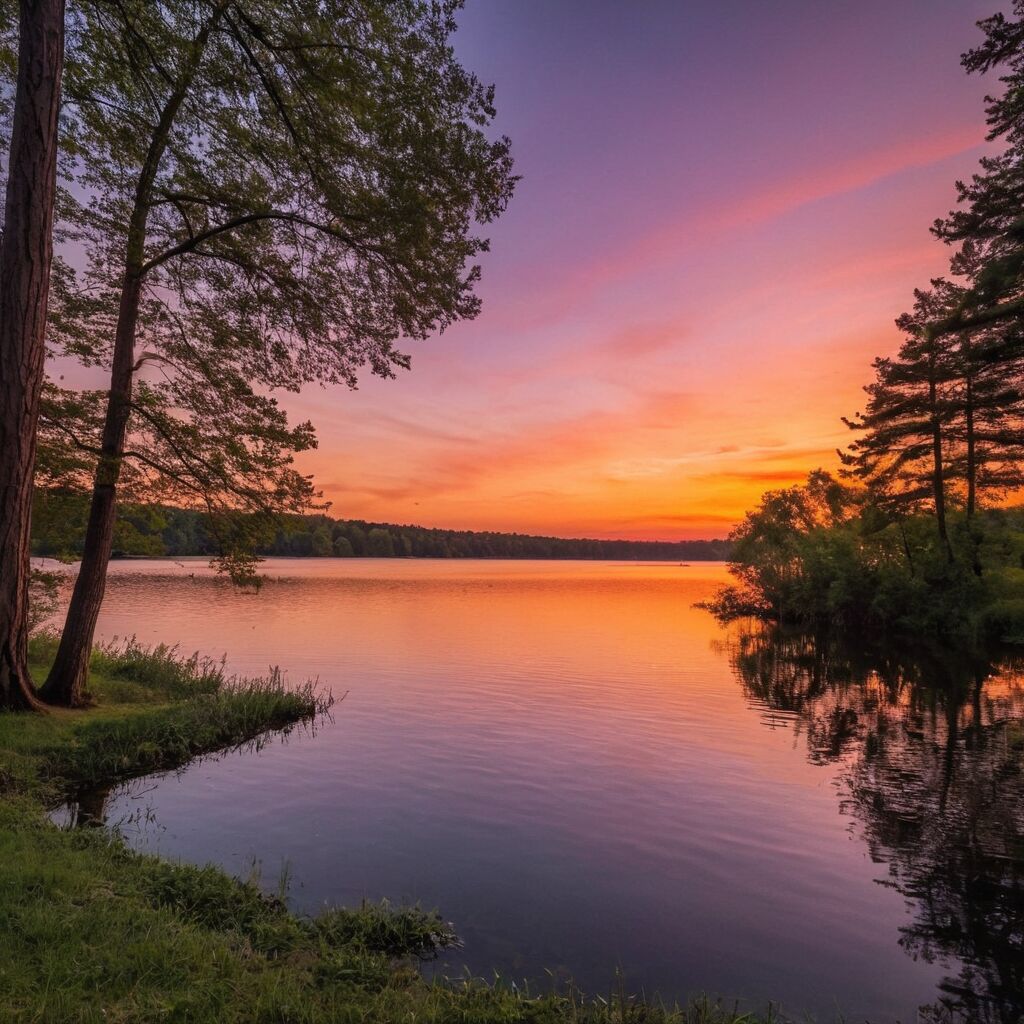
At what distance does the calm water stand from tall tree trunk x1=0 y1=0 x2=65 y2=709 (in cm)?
602

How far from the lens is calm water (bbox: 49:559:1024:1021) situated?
746cm

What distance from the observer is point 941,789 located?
13.3 m

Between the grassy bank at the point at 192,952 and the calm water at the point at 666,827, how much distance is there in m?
1.16

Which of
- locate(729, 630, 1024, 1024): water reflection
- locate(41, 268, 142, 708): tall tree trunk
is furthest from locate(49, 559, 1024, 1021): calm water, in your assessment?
locate(41, 268, 142, 708): tall tree trunk

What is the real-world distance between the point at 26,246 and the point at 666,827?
45.9 ft

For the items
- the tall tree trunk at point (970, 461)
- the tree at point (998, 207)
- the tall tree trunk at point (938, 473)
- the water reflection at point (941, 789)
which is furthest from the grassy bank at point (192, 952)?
the tall tree trunk at point (970, 461)

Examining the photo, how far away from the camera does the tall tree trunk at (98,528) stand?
14266 millimetres

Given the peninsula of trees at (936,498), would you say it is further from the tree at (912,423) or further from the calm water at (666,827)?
the calm water at (666,827)

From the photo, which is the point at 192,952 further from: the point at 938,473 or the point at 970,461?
the point at 970,461

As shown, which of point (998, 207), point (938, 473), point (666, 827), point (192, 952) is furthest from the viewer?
point (938, 473)

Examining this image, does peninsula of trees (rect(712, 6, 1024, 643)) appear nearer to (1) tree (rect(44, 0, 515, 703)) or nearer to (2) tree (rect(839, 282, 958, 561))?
(2) tree (rect(839, 282, 958, 561))

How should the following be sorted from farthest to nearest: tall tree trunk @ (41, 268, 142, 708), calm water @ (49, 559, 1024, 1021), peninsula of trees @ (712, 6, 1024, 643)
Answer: peninsula of trees @ (712, 6, 1024, 643), tall tree trunk @ (41, 268, 142, 708), calm water @ (49, 559, 1024, 1021)

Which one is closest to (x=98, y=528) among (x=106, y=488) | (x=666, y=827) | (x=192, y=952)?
(x=106, y=488)

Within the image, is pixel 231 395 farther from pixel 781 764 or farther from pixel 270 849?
pixel 781 764
